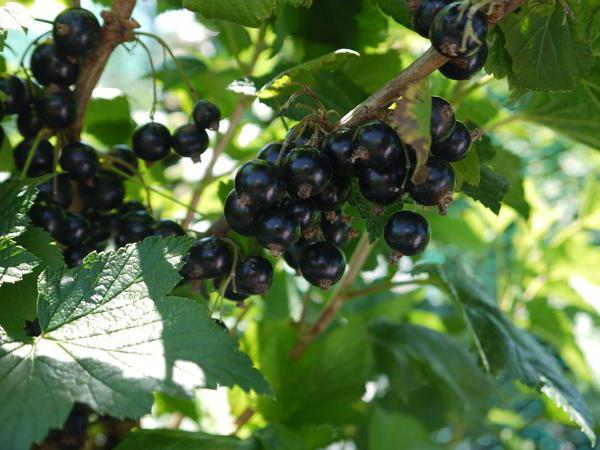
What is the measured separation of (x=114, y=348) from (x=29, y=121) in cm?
41

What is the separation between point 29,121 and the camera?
88 centimetres

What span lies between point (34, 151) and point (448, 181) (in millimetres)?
531

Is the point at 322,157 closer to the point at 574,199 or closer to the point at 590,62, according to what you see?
the point at 590,62

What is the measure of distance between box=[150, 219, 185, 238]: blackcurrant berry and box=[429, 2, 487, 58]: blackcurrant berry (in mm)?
376

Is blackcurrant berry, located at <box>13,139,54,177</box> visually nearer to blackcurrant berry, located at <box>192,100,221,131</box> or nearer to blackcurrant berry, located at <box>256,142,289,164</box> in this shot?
blackcurrant berry, located at <box>192,100,221,131</box>

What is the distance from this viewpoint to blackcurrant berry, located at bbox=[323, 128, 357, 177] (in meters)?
0.67

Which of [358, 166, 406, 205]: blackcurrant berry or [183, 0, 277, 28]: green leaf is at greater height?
[183, 0, 277, 28]: green leaf

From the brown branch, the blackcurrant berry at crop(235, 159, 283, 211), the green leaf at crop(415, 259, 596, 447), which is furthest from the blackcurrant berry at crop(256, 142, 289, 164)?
the green leaf at crop(415, 259, 596, 447)

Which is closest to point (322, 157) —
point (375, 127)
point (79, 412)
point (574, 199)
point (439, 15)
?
point (375, 127)

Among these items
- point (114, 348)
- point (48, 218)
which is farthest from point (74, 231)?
point (114, 348)

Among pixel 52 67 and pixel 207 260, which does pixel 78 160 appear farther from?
pixel 207 260

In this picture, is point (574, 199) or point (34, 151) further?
point (574, 199)

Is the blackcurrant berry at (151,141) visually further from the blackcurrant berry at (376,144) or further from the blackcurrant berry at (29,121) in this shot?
the blackcurrant berry at (376,144)

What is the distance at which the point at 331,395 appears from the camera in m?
1.18
